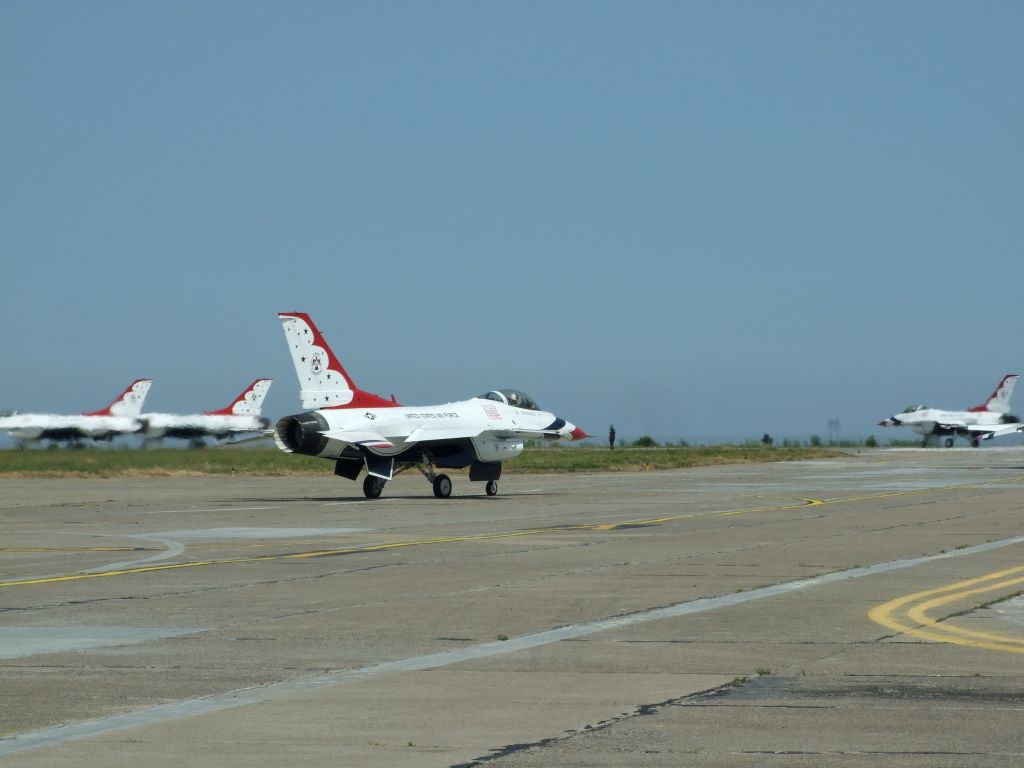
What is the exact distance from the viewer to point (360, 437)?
41.7 metres

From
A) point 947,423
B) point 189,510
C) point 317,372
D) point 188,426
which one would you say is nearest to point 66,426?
point 188,426

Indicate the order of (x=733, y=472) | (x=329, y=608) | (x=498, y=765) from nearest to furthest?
(x=498, y=765) → (x=329, y=608) → (x=733, y=472)

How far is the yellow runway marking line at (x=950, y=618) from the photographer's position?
13.1 m

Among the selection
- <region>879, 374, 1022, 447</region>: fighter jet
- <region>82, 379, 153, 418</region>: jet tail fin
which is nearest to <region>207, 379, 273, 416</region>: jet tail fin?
<region>82, 379, 153, 418</region>: jet tail fin

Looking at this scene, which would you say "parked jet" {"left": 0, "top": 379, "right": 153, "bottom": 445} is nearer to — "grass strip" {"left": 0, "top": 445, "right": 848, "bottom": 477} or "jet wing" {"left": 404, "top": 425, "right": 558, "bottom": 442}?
"grass strip" {"left": 0, "top": 445, "right": 848, "bottom": 477}

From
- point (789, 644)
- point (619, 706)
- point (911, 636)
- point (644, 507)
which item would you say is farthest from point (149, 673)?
point (644, 507)

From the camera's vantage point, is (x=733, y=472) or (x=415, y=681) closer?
(x=415, y=681)

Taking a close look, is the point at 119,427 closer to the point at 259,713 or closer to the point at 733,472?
the point at 733,472

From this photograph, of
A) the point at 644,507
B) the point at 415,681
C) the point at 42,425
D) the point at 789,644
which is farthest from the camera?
the point at 42,425

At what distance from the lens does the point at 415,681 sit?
11.2 metres

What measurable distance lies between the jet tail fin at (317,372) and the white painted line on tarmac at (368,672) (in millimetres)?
26134

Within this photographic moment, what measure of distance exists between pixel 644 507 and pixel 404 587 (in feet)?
63.3

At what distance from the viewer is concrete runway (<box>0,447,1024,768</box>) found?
8.88 metres

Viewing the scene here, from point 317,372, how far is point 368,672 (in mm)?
32689
